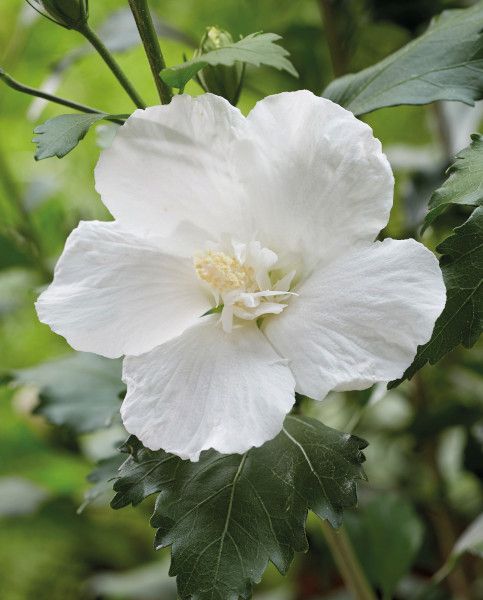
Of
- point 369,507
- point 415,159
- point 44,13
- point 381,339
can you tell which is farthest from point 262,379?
point 415,159

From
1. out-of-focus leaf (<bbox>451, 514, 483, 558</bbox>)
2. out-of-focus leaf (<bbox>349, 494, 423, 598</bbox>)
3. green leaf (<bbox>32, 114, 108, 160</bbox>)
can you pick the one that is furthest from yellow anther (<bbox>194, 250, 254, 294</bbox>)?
out-of-focus leaf (<bbox>349, 494, 423, 598</bbox>)

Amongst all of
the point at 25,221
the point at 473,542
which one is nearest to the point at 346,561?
the point at 473,542

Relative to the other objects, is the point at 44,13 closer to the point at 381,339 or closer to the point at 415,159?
the point at 381,339

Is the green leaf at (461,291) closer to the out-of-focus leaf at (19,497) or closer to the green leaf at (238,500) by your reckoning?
the green leaf at (238,500)

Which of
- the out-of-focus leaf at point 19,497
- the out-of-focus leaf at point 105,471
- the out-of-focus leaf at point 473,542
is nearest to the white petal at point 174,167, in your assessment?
the out-of-focus leaf at point 105,471

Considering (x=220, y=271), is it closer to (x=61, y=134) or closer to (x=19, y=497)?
(x=61, y=134)

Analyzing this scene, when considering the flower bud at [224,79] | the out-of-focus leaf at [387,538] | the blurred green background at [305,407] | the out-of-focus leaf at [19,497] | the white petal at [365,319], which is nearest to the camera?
the white petal at [365,319]
